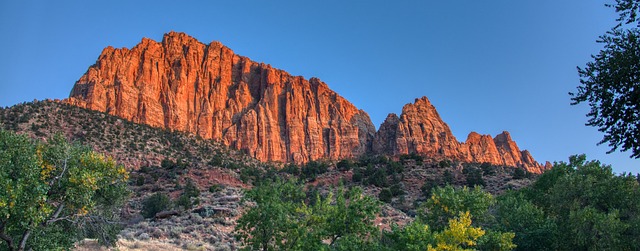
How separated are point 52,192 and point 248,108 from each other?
112 metres

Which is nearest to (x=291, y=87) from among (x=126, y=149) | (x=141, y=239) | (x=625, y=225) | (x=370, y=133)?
(x=370, y=133)

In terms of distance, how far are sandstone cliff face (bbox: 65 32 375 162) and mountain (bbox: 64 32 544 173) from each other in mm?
257

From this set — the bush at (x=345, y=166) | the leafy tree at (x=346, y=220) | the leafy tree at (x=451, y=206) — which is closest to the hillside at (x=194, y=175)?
the bush at (x=345, y=166)

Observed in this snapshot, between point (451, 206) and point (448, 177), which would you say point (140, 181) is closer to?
point (448, 177)

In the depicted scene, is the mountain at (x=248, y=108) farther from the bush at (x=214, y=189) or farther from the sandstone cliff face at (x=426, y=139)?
the bush at (x=214, y=189)

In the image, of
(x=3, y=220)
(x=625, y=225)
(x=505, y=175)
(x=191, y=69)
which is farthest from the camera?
(x=191, y=69)

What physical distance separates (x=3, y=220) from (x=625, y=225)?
25551 millimetres

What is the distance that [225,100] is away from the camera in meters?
127

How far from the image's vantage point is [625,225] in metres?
23.0

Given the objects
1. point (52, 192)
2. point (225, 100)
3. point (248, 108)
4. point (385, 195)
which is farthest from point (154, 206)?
point (225, 100)

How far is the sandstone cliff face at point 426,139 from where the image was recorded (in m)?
115

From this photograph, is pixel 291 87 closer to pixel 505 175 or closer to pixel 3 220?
pixel 505 175

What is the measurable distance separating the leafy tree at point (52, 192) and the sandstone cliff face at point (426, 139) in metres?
93.5

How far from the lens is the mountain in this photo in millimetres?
106725
